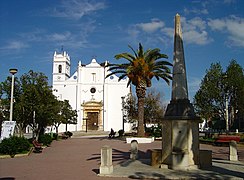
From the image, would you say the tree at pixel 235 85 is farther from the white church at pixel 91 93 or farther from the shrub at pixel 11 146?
the shrub at pixel 11 146

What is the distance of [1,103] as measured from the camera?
2383 centimetres

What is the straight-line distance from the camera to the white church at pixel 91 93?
5703 centimetres

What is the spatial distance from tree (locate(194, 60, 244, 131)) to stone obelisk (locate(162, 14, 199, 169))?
3036cm

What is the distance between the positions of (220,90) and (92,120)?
84.9ft

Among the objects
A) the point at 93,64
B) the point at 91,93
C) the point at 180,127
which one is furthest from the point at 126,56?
the point at 93,64

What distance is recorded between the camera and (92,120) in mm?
57812

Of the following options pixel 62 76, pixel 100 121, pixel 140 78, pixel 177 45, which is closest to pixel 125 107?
pixel 140 78

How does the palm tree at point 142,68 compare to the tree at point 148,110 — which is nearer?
the palm tree at point 142,68

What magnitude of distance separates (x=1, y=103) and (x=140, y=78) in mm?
11667

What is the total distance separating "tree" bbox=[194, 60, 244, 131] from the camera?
40.3 meters

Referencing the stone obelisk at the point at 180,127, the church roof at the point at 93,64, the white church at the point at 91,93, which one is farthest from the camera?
the church roof at the point at 93,64

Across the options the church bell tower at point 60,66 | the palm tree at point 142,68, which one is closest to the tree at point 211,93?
the palm tree at point 142,68

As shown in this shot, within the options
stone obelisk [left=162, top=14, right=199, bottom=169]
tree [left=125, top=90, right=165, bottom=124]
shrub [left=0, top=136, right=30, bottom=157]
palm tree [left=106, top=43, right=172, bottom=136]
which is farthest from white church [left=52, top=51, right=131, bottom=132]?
stone obelisk [left=162, top=14, right=199, bottom=169]

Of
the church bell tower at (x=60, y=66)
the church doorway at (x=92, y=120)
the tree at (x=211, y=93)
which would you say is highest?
the church bell tower at (x=60, y=66)
